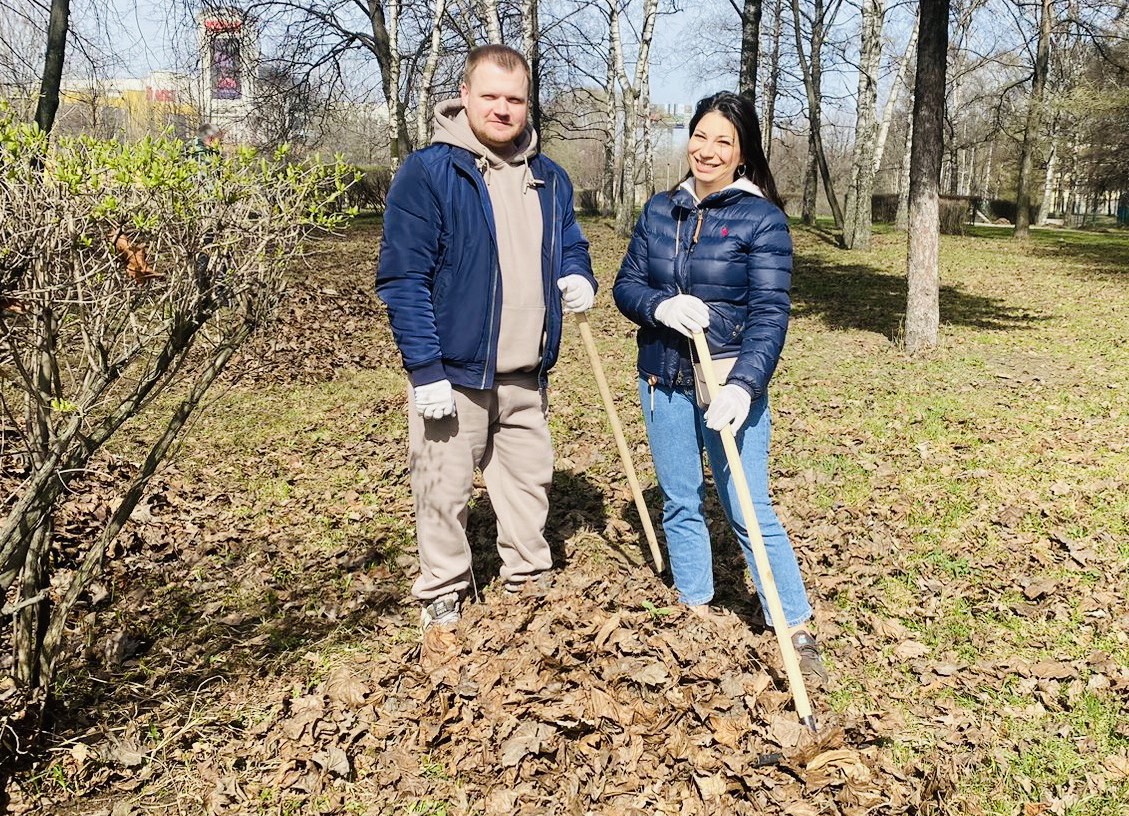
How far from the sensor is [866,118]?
18250mm

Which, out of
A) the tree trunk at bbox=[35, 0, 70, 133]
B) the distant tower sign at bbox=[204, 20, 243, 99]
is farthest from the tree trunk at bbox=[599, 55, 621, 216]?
the tree trunk at bbox=[35, 0, 70, 133]

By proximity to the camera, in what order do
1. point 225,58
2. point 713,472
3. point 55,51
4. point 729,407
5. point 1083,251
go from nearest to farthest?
point 729,407
point 713,472
point 55,51
point 225,58
point 1083,251

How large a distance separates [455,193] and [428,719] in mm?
2036

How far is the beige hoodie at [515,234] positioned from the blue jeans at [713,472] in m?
0.54

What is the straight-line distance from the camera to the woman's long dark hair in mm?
3010

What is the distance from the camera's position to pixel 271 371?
8148 mm

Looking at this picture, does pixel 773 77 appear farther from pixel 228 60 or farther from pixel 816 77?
pixel 228 60

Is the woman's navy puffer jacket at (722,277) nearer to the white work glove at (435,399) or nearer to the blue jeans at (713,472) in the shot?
the blue jeans at (713,472)

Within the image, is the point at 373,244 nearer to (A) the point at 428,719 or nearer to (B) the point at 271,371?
(B) the point at 271,371

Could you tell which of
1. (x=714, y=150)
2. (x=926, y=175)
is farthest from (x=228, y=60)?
(x=714, y=150)

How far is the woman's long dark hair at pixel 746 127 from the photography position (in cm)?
301

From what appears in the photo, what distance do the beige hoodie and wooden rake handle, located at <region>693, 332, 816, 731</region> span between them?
72 centimetres

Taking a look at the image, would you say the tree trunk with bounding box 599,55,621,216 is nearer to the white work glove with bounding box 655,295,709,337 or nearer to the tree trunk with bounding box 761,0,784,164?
the tree trunk with bounding box 761,0,784,164

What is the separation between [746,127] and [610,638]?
85.2 inches
